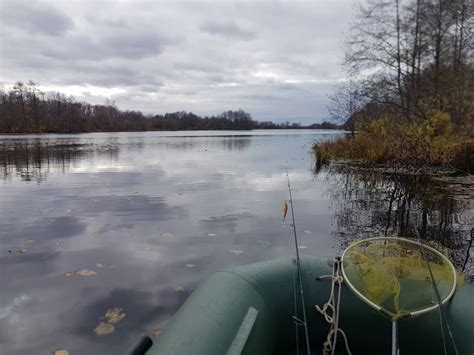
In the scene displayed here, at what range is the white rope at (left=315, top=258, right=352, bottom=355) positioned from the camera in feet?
8.73

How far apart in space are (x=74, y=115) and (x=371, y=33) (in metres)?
101

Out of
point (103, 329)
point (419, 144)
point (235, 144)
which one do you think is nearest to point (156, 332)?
point (103, 329)

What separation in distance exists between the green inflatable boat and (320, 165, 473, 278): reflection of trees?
2261 mm

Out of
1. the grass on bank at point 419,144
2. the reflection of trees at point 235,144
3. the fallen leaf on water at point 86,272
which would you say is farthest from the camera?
the reflection of trees at point 235,144

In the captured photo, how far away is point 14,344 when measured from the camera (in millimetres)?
3439

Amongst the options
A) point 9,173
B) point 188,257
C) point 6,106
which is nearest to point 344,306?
point 188,257

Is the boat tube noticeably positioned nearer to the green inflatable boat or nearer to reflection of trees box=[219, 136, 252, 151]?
the green inflatable boat

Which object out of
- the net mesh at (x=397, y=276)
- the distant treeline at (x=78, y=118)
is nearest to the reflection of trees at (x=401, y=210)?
the net mesh at (x=397, y=276)

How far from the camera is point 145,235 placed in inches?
273

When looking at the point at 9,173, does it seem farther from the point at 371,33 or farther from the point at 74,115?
the point at 74,115

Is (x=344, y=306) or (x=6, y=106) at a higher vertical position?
(x=6, y=106)

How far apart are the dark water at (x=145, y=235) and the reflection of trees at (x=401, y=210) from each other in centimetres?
3

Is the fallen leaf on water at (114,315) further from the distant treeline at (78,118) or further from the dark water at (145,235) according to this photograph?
the distant treeline at (78,118)

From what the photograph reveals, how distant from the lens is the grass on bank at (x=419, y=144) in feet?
49.4
